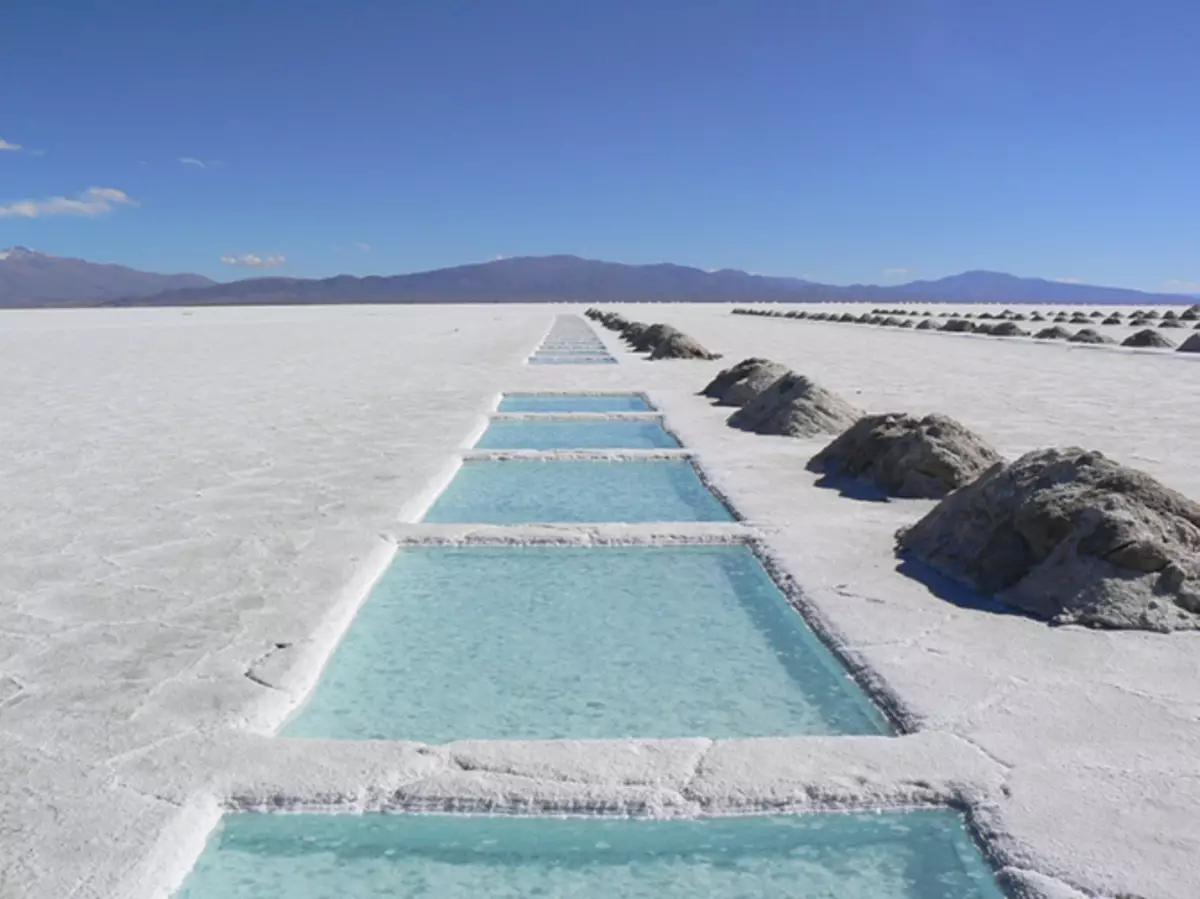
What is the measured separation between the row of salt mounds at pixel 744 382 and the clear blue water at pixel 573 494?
3.42 m

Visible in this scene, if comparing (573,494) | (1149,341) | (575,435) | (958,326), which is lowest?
(958,326)

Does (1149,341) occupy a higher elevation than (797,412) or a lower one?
lower

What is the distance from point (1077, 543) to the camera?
3.97 m

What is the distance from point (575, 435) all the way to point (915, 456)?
12.3 ft

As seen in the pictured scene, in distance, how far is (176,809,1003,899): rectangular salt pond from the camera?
2.25 m

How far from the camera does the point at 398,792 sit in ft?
8.30

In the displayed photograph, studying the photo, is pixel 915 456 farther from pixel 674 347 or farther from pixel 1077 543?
pixel 674 347

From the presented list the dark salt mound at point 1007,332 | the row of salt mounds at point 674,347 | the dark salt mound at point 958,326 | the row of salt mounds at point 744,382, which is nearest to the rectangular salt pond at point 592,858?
the row of salt mounds at point 744,382

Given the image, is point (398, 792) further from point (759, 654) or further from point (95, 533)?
point (95, 533)

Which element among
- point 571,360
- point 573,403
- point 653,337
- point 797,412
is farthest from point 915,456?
point 653,337

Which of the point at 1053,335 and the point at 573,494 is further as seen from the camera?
the point at 1053,335

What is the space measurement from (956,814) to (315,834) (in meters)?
1.53

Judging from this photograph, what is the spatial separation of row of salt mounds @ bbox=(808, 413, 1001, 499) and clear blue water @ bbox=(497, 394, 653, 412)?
4404 millimetres

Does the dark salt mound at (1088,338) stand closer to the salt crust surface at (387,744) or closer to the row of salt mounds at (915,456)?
the salt crust surface at (387,744)
